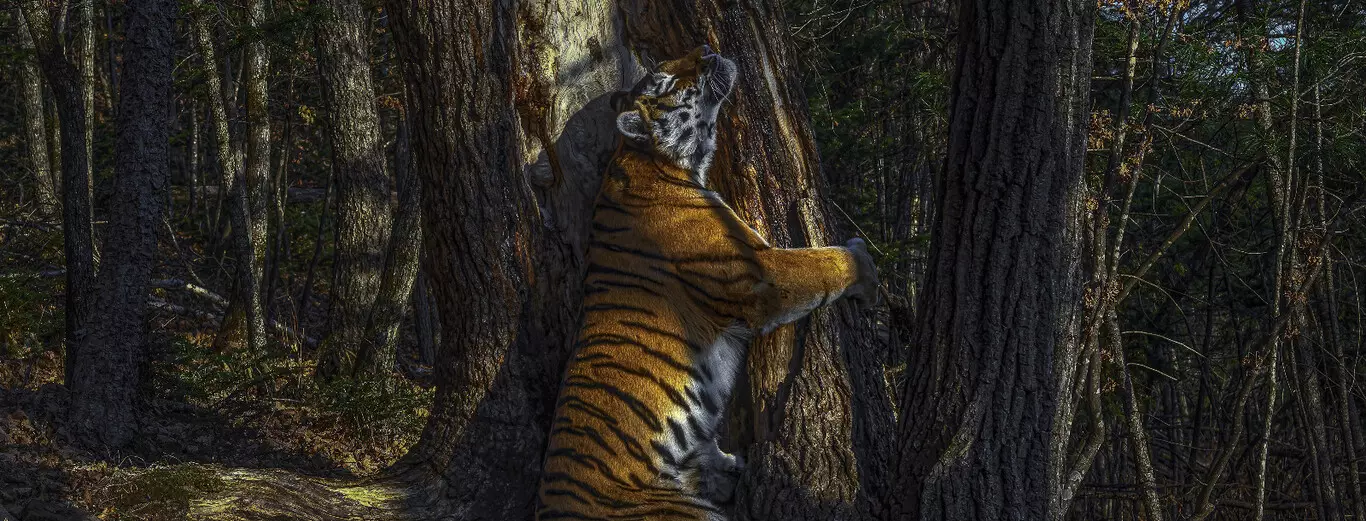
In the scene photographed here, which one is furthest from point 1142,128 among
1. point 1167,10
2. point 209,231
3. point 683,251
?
point 209,231

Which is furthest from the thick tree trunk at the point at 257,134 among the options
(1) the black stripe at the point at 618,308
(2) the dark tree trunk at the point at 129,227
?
(1) the black stripe at the point at 618,308

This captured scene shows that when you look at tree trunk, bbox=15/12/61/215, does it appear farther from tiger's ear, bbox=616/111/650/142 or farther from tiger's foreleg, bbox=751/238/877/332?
tiger's foreleg, bbox=751/238/877/332

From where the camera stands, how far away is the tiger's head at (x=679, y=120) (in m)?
4.26

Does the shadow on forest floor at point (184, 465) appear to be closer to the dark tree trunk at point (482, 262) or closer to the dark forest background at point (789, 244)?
the dark forest background at point (789, 244)

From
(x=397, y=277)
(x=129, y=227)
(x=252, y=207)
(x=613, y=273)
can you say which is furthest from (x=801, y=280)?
(x=252, y=207)

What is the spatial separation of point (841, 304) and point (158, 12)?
4.75m

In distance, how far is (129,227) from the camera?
20.7 feet

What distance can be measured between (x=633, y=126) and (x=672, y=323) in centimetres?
86

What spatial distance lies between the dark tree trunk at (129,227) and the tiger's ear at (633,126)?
3.55 metres

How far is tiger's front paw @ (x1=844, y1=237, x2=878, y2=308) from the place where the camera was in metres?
4.05

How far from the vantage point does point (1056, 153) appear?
131 inches

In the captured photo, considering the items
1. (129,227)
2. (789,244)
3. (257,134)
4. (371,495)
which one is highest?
(257,134)

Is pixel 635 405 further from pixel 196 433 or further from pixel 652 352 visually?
pixel 196 433

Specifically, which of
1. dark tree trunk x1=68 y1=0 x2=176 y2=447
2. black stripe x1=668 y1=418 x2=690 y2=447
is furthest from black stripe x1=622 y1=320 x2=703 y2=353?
dark tree trunk x1=68 y1=0 x2=176 y2=447
